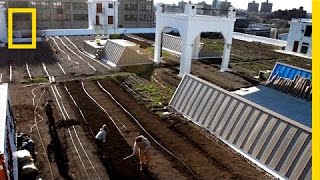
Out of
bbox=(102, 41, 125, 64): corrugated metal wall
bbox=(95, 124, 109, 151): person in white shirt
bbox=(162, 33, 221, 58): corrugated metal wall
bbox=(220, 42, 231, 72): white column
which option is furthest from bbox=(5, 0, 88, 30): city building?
bbox=(95, 124, 109, 151): person in white shirt

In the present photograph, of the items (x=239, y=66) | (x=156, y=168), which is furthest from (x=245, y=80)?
(x=156, y=168)

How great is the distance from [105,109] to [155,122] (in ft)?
11.3

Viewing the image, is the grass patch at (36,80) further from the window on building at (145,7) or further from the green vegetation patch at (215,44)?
the window on building at (145,7)

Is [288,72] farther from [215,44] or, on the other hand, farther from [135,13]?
[135,13]

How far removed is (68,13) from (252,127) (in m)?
82.3

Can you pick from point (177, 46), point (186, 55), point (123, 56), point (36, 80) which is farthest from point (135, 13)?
point (36, 80)

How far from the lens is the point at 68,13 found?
85.2 m

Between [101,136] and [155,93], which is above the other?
[155,93]

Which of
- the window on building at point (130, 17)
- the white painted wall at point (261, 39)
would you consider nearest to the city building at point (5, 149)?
the white painted wall at point (261, 39)

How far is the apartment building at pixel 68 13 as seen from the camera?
3135 inches

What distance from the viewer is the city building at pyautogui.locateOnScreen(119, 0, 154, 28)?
3634 inches

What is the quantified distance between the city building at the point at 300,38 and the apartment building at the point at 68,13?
5958 centimetres

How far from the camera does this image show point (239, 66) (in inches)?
1195

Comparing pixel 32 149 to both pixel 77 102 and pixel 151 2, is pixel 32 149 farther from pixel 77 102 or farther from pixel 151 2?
pixel 151 2
